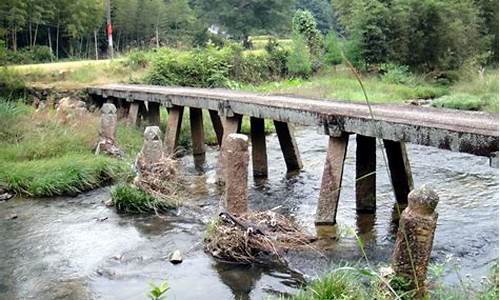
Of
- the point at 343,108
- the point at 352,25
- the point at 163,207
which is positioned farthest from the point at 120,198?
the point at 352,25

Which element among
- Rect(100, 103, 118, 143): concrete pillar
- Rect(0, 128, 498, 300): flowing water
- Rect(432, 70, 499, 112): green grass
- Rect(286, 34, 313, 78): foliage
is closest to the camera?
Rect(0, 128, 498, 300): flowing water

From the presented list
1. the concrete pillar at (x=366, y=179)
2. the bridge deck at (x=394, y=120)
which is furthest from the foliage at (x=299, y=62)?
the concrete pillar at (x=366, y=179)

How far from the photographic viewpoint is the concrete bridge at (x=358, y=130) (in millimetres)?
5551

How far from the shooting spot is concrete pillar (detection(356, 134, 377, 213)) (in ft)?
24.9

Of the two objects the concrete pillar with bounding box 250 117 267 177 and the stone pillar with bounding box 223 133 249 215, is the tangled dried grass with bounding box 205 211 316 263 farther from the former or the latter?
the concrete pillar with bounding box 250 117 267 177

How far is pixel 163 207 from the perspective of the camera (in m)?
8.28

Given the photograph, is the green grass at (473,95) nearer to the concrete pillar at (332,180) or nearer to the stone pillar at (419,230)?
the concrete pillar at (332,180)

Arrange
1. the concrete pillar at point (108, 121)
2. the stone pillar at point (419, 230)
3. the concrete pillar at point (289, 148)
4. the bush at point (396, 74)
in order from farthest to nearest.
Result: the bush at point (396, 74) → the concrete pillar at point (108, 121) → the concrete pillar at point (289, 148) → the stone pillar at point (419, 230)

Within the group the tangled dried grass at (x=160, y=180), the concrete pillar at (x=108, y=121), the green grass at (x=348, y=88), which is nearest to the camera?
the tangled dried grass at (x=160, y=180)

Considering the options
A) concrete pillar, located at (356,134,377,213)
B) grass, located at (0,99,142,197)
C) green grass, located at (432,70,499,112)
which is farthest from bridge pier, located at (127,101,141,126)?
green grass, located at (432,70,499,112)

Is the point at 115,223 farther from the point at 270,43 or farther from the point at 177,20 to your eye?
the point at 177,20

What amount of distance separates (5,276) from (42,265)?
390 millimetres

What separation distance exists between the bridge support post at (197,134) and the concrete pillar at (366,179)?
4844 millimetres

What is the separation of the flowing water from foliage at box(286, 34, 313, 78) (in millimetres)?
13967
